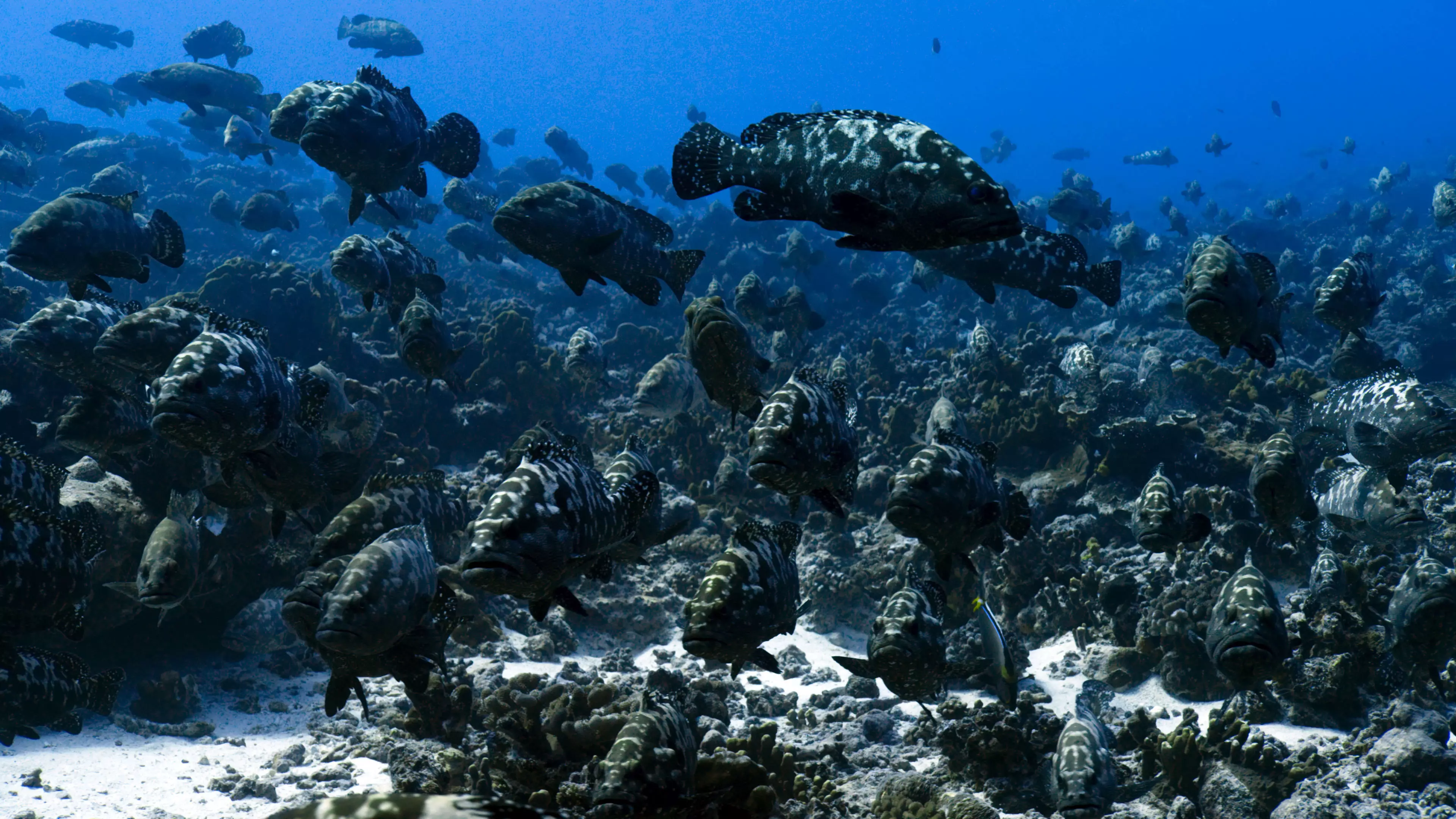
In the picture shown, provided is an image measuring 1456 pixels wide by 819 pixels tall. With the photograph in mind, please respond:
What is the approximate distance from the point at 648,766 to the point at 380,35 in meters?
34.8

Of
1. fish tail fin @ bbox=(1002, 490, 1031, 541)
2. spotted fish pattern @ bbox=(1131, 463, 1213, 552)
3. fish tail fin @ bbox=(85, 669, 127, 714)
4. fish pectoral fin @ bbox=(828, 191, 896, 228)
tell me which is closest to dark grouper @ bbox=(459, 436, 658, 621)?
fish pectoral fin @ bbox=(828, 191, 896, 228)

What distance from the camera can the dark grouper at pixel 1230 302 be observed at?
4551 millimetres

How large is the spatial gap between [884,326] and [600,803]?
64.0 feet

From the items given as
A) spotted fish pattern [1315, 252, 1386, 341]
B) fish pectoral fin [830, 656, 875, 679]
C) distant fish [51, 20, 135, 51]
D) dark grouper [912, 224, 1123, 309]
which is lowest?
fish pectoral fin [830, 656, 875, 679]

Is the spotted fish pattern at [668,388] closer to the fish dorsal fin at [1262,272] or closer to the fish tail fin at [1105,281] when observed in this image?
the fish tail fin at [1105,281]

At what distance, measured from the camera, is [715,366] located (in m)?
4.64

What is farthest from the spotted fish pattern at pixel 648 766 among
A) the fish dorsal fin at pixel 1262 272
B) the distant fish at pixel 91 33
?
the distant fish at pixel 91 33

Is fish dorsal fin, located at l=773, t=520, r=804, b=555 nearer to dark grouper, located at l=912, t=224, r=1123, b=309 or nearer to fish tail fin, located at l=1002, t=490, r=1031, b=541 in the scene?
fish tail fin, located at l=1002, t=490, r=1031, b=541

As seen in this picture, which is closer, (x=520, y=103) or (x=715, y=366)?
(x=715, y=366)

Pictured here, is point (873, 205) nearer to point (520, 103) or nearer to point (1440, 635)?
point (1440, 635)

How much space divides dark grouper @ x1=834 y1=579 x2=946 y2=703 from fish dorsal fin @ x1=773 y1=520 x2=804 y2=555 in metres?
0.71

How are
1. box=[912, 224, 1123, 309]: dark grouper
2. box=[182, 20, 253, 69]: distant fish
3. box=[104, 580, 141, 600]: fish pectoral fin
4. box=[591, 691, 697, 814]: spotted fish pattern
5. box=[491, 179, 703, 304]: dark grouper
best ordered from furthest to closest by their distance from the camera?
box=[182, 20, 253, 69]: distant fish → box=[104, 580, 141, 600]: fish pectoral fin → box=[491, 179, 703, 304]: dark grouper → box=[912, 224, 1123, 309]: dark grouper → box=[591, 691, 697, 814]: spotted fish pattern

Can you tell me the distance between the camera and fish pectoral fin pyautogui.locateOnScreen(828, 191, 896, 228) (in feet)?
9.37

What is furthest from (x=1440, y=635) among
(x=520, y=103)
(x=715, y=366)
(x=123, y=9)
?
(x=520, y=103)
